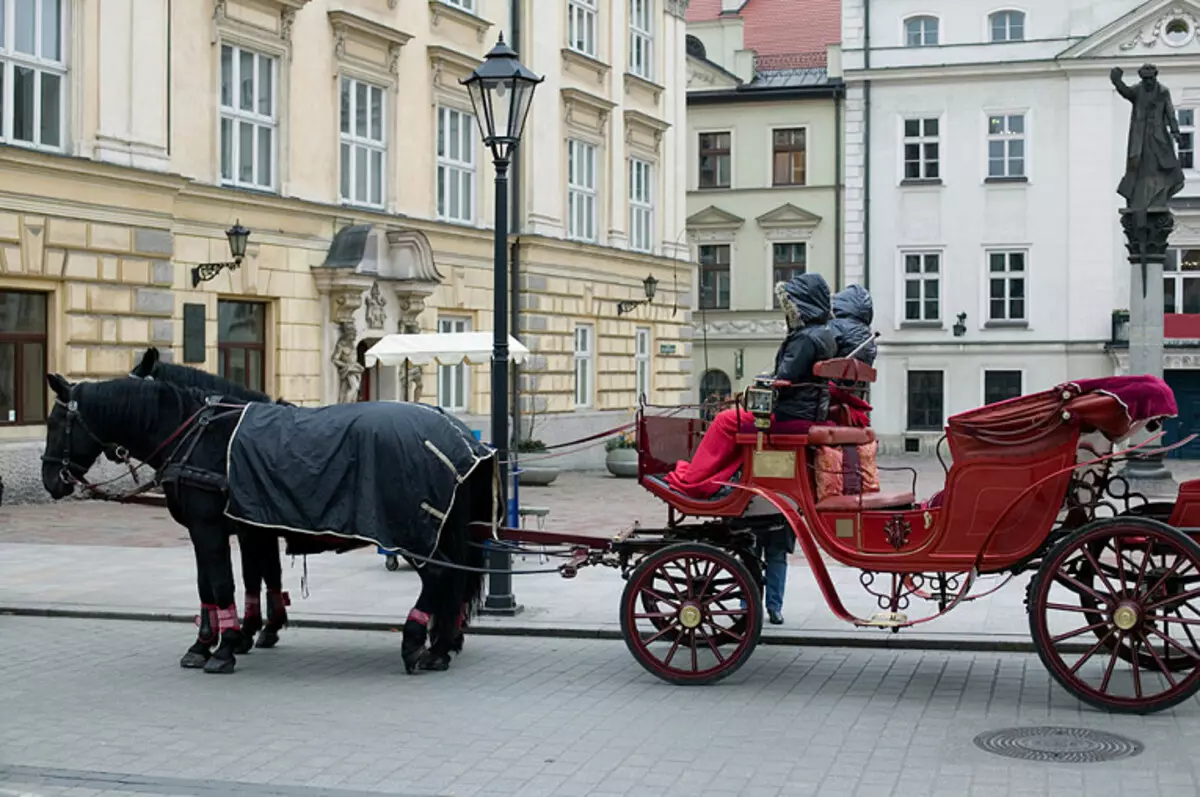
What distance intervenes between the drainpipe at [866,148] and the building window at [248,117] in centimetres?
2026

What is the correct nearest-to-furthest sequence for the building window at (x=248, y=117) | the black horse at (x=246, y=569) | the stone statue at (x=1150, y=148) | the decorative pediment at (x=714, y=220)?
the black horse at (x=246, y=569)
the stone statue at (x=1150, y=148)
the building window at (x=248, y=117)
the decorative pediment at (x=714, y=220)

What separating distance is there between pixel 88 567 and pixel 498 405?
474 cm

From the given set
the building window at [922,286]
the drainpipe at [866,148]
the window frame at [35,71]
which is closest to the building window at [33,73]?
the window frame at [35,71]

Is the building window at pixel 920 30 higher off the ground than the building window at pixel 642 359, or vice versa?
the building window at pixel 920 30

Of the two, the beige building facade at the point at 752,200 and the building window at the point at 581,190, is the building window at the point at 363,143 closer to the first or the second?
the building window at the point at 581,190

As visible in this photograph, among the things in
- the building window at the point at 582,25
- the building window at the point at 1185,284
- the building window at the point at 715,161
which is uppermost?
the building window at the point at 582,25

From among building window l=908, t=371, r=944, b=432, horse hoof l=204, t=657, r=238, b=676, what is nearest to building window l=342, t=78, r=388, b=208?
horse hoof l=204, t=657, r=238, b=676

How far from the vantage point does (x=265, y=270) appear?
71.4ft

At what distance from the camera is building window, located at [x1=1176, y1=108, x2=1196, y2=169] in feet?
120

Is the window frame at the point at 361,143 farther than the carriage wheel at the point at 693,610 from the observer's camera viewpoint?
Yes

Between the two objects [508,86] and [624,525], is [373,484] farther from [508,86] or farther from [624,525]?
[624,525]

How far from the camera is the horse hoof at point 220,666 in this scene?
8477 mm

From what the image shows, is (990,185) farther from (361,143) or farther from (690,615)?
(690,615)

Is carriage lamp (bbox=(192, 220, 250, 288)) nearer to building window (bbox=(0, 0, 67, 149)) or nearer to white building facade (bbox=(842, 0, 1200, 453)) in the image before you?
building window (bbox=(0, 0, 67, 149))
